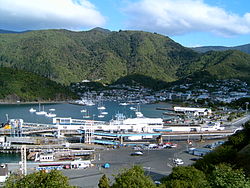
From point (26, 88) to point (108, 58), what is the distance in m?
65.9

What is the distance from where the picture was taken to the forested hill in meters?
104

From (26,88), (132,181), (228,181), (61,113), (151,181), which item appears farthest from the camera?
(26,88)

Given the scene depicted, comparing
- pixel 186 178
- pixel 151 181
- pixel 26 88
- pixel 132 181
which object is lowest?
pixel 186 178

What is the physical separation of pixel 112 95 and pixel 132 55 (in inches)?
2532

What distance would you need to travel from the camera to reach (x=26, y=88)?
64.4 meters

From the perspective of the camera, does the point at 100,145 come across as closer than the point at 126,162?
No

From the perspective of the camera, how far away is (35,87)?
66.2 m

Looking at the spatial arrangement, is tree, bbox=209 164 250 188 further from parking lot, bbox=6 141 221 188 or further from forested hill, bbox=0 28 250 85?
forested hill, bbox=0 28 250 85

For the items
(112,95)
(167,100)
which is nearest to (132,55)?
(112,95)

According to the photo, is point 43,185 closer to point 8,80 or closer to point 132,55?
point 8,80

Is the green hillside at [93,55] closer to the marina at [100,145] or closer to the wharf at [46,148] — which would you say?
the marina at [100,145]

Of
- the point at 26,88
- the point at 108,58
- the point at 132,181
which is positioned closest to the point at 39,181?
the point at 132,181

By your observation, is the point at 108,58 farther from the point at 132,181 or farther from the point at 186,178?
the point at 132,181

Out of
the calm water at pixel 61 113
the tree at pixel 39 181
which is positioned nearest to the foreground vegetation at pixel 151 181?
the tree at pixel 39 181
